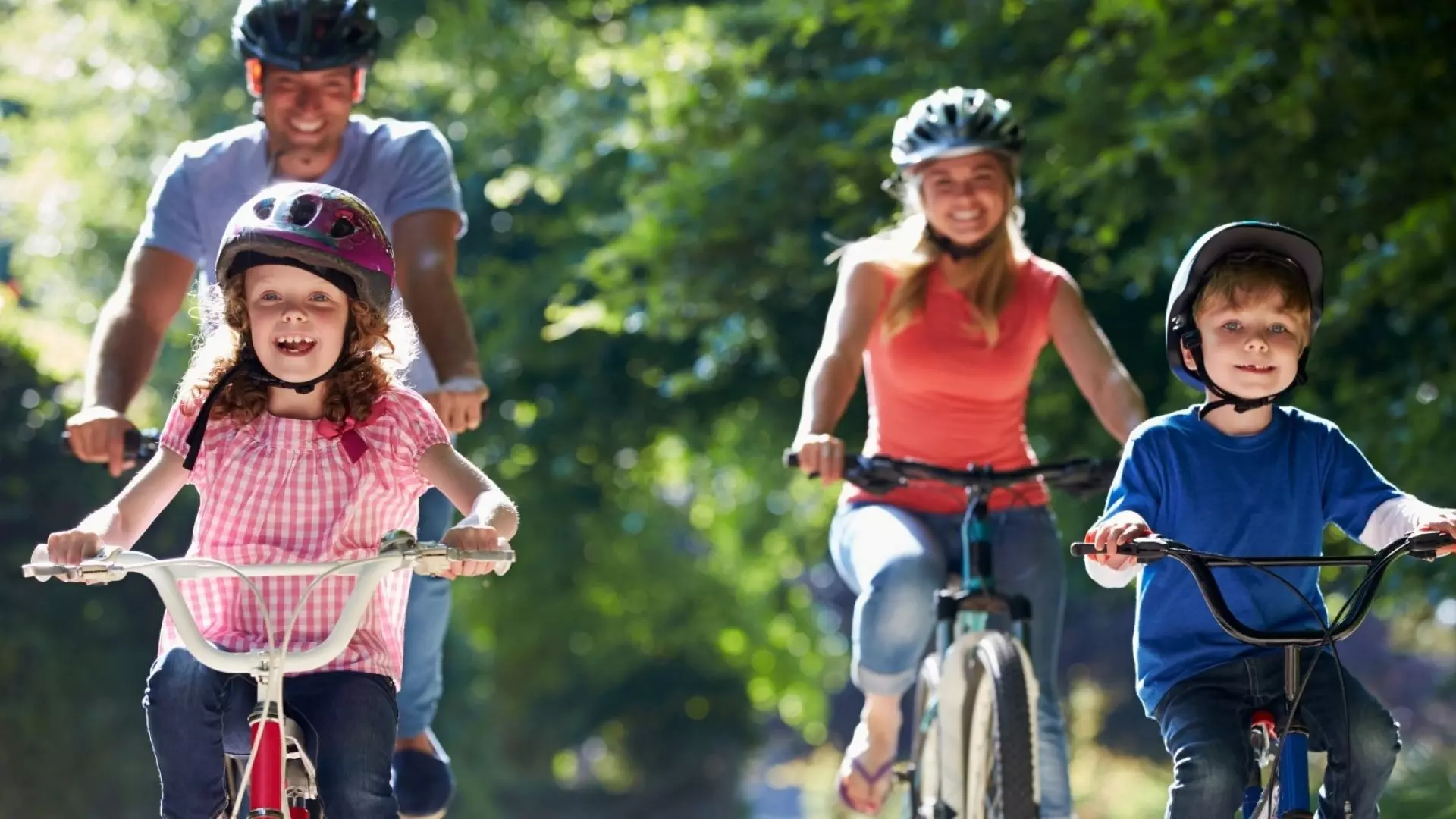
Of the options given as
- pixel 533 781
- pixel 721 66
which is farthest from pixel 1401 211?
pixel 533 781

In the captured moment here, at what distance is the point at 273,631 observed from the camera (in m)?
4.41

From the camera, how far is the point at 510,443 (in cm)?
1394

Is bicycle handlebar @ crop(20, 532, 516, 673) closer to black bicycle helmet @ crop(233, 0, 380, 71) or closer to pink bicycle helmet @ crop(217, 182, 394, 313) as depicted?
pink bicycle helmet @ crop(217, 182, 394, 313)

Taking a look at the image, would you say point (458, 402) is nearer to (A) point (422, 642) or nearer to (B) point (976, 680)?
(A) point (422, 642)

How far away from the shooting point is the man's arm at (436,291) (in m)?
5.89

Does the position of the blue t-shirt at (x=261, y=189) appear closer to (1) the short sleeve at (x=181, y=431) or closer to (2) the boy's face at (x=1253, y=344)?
(1) the short sleeve at (x=181, y=431)

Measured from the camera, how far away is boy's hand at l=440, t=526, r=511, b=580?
172 inches

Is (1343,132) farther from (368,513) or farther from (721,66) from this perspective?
(368,513)

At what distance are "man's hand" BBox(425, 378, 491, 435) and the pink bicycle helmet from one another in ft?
2.63

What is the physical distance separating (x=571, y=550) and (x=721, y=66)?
4744mm

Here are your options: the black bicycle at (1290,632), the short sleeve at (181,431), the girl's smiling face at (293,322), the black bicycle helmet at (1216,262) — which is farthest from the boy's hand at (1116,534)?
the short sleeve at (181,431)

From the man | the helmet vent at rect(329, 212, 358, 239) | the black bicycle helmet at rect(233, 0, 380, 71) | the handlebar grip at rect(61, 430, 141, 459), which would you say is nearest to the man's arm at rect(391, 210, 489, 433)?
the man

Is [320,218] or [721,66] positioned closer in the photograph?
[320,218]

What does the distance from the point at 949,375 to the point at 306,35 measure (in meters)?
1.95
